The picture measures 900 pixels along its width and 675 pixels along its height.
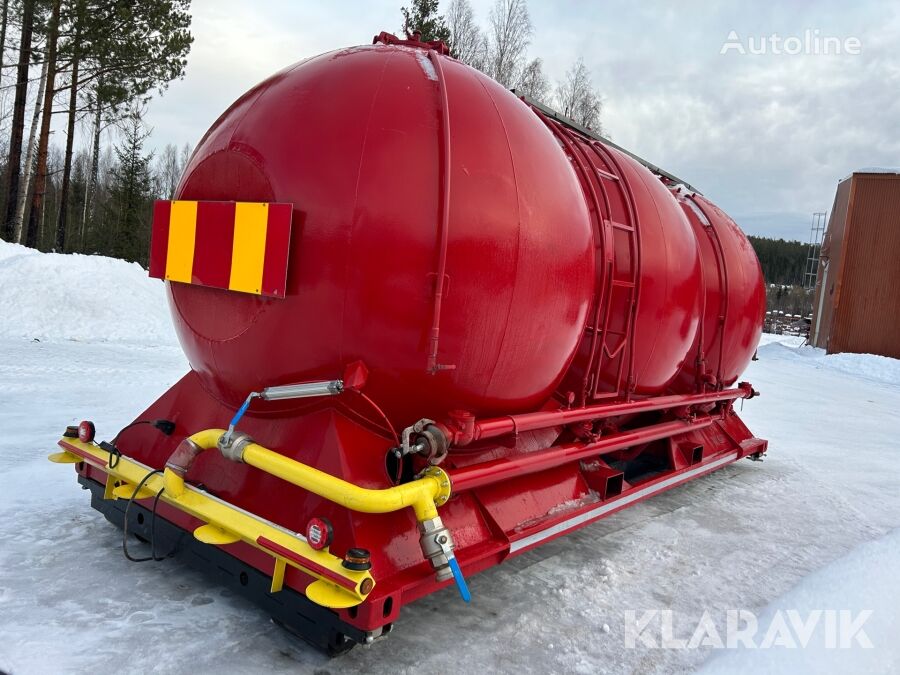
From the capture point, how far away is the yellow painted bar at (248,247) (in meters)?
2.91

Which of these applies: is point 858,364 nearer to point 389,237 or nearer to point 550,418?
point 550,418

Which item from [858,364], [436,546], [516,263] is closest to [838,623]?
[436,546]

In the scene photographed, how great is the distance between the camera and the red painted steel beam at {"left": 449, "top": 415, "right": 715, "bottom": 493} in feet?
10.1

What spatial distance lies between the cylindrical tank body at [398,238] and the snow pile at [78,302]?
27.8 ft

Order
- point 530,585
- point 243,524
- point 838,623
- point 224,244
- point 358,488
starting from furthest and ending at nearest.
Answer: point 530,585 → point 838,623 → point 224,244 → point 243,524 → point 358,488

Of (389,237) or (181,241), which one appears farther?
(181,241)

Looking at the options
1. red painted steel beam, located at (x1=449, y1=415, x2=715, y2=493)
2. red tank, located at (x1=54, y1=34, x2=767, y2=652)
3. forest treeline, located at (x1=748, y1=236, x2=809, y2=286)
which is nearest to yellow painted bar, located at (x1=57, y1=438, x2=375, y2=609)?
red tank, located at (x1=54, y1=34, x2=767, y2=652)

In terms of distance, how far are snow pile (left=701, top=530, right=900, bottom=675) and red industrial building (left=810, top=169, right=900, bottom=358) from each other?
2061cm

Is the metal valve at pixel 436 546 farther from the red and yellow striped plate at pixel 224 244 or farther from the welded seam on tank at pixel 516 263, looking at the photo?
the red and yellow striped plate at pixel 224 244

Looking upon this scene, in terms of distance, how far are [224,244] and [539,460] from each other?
196 cm

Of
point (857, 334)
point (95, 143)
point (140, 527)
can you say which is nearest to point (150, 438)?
point (140, 527)

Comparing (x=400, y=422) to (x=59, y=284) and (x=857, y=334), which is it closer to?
(x=59, y=284)

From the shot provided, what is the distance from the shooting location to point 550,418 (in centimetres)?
358

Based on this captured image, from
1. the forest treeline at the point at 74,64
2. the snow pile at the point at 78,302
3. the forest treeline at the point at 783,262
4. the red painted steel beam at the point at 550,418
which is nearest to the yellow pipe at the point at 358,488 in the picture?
the red painted steel beam at the point at 550,418
